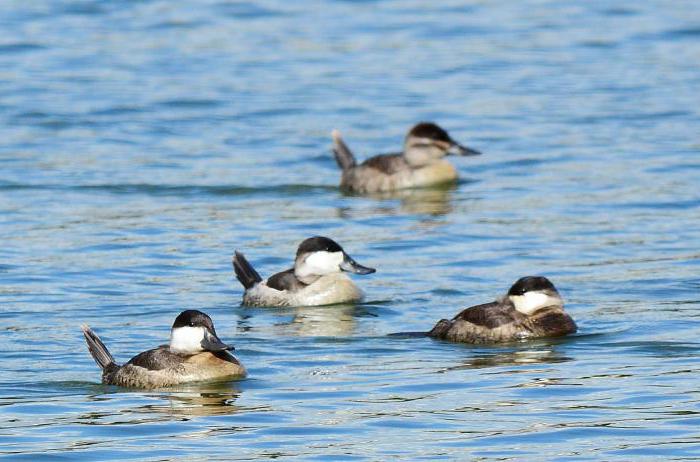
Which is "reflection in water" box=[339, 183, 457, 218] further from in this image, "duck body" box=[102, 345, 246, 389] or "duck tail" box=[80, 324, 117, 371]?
"duck body" box=[102, 345, 246, 389]

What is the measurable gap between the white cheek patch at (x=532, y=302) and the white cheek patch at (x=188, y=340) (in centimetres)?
302

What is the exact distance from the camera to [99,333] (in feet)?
51.6

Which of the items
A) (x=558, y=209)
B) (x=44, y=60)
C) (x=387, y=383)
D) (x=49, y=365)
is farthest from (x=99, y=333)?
(x=44, y=60)

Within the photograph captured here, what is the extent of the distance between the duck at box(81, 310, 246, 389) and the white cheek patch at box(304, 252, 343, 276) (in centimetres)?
381

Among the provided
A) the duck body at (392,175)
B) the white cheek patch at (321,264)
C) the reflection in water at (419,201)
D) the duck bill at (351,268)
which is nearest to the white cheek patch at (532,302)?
the duck bill at (351,268)

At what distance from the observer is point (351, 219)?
2227 cm

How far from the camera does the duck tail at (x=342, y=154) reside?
24.6 metres

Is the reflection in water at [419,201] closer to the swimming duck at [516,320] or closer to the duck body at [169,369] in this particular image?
the swimming duck at [516,320]

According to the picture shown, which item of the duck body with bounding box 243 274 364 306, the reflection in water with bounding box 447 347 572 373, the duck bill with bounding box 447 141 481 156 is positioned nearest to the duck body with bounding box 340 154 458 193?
the duck bill with bounding box 447 141 481 156

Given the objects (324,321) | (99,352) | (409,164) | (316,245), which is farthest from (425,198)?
(99,352)

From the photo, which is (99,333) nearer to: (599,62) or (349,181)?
(349,181)

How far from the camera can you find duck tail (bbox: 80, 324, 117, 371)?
13.8m

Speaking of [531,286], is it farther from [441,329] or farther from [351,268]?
[351,268]

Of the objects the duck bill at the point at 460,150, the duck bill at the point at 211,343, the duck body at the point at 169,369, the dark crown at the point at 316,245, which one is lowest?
the duck body at the point at 169,369
